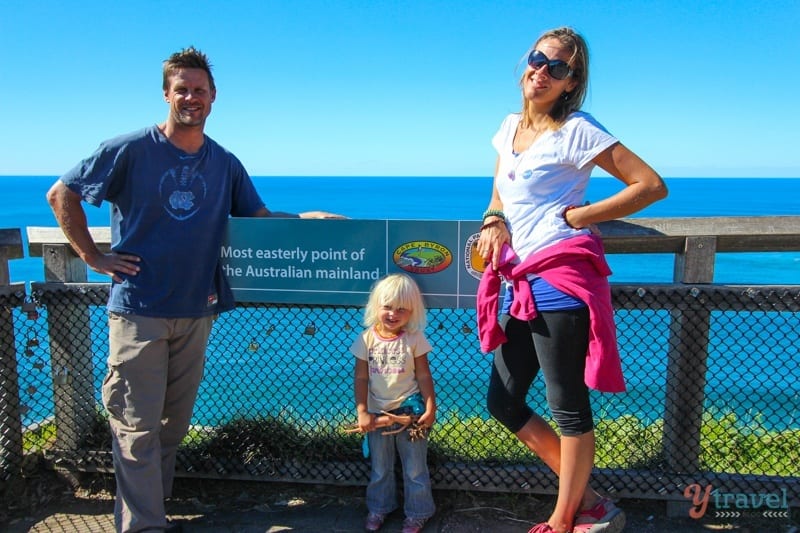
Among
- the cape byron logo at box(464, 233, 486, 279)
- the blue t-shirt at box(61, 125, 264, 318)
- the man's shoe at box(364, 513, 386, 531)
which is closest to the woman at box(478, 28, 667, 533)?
the cape byron logo at box(464, 233, 486, 279)

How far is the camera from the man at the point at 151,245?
2824 millimetres

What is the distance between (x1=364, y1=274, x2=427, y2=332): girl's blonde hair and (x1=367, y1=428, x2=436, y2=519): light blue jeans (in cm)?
53

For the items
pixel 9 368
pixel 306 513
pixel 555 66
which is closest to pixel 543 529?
pixel 306 513

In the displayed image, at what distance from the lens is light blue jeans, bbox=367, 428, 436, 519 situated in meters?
3.11

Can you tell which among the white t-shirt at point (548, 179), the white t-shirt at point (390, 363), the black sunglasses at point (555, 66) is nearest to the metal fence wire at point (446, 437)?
the white t-shirt at point (390, 363)

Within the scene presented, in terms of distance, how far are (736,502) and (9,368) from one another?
12.6 ft

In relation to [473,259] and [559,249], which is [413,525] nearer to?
[473,259]

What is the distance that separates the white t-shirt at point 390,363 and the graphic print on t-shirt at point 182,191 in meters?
0.98

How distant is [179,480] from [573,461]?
7.22ft

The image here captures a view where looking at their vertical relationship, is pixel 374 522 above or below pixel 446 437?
below

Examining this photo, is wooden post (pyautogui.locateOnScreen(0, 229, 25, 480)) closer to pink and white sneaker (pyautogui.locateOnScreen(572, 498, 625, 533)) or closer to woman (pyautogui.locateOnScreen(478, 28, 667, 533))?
woman (pyautogui.locateOnScreen(478, 28, 667, 533))

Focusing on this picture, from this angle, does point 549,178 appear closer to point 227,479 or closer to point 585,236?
point 585,236

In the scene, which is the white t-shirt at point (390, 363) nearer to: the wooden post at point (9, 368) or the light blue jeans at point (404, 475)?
the light blue jeans at point (404, 475)

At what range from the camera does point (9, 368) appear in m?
3.53
